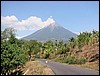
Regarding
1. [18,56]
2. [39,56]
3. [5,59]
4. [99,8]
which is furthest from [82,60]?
[39,56]

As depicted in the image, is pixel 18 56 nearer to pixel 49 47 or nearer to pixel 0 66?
pixel 0 66

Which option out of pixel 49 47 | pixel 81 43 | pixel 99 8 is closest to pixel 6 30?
pixel 81 43

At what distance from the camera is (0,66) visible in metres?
29.1

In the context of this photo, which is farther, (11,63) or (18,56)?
(18,56)

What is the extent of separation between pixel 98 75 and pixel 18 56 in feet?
48.2

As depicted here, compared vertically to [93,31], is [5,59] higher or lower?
lower

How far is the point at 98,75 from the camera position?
68.5 ft

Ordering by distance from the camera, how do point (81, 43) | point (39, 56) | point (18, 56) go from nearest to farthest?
point (18, 56)
point (81, 43)
point (39, 56)

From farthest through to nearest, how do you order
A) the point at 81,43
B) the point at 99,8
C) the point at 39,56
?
1. the point at 39,56
2. the point at 81,43
3. the point at 99,8

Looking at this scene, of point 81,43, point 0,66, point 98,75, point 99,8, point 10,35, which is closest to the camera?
point 98,75

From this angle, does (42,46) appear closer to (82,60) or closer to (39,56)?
(39,56)

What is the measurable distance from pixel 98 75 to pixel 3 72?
16.2m

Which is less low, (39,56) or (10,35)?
(10,35)

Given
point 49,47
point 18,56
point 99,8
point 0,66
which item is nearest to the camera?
point 99,8
